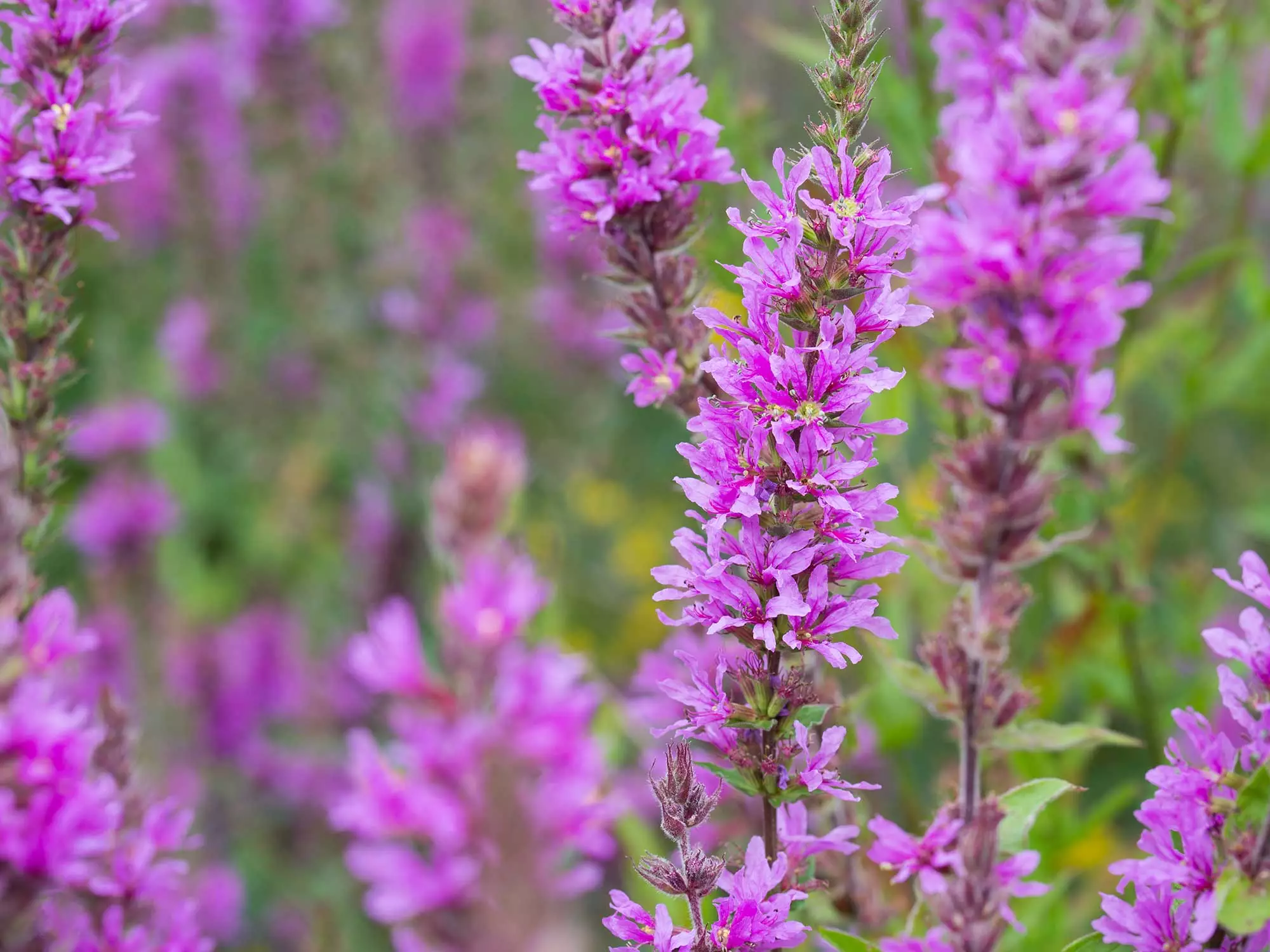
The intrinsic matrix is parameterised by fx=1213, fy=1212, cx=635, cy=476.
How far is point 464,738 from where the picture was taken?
5.20ft

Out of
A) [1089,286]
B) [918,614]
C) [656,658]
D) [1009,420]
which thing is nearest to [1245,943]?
[1009,420]

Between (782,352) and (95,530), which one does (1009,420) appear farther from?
(95,530)

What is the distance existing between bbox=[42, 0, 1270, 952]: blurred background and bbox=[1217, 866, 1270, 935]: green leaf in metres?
0.81

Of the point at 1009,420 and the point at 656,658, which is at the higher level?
the point at 1009,420

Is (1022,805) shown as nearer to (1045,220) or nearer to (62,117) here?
(1045,220)

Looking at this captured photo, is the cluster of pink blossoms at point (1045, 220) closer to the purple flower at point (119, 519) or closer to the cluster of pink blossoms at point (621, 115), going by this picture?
the cluster of pink blossoms at point (621, 115)

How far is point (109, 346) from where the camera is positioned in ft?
10.2

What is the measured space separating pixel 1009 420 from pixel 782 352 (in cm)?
21

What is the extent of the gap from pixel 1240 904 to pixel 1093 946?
228 millimetres

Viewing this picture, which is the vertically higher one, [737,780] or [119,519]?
[119,519]

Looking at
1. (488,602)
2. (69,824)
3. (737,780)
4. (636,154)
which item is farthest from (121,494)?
(737,780)

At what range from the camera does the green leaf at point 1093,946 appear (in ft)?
3.92

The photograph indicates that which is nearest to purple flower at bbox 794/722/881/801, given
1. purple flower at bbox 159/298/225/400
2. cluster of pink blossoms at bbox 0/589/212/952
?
cluster of pink blossoms at bbox 0/589/212/952

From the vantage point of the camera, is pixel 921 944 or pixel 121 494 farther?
pixel 121 494
